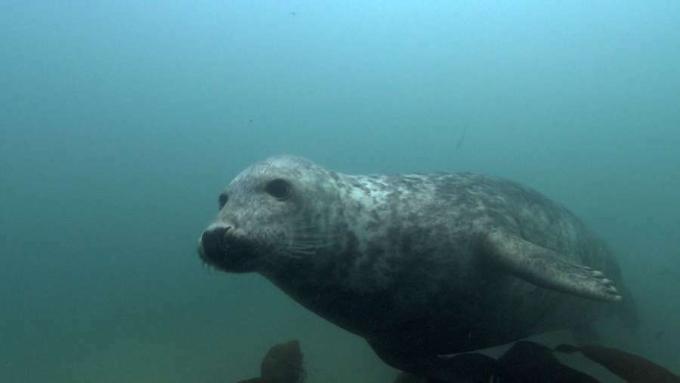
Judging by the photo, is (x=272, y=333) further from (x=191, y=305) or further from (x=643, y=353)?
(x=191, y=305)

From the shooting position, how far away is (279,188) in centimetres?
334

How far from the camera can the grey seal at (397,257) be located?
3.21 meters

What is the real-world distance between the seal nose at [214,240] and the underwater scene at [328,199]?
1 centimetres

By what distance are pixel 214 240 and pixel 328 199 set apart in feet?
2.95

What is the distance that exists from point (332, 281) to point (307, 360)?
188 inches

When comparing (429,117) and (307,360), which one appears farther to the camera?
(429,117)

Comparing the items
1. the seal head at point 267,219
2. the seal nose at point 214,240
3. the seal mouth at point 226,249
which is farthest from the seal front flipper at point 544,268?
the seal nose at point 214,240

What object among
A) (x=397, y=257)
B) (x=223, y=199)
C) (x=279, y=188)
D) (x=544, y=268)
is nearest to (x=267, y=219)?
(x=279, y=188)

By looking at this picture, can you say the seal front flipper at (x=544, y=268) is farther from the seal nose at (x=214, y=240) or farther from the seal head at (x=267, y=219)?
the seal nose at (x=214, y=240)

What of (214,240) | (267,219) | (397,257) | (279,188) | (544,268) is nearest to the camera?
(214,240)

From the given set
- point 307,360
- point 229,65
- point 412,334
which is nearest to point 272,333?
point 307,360

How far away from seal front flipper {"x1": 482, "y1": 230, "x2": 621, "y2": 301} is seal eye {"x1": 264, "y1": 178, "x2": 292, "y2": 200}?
4.41ft

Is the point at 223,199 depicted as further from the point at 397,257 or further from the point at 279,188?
the point at 397,257

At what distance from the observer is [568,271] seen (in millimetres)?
3455
